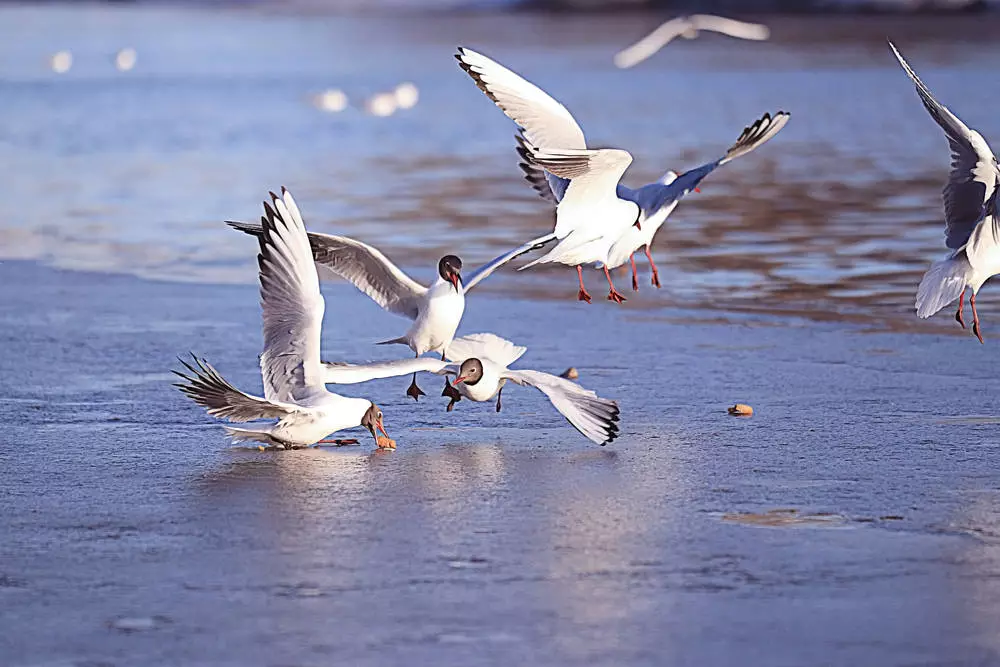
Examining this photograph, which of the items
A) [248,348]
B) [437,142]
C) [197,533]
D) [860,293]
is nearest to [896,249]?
[860,293]

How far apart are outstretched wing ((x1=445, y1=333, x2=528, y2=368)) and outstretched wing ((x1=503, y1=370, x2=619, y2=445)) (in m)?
0.36

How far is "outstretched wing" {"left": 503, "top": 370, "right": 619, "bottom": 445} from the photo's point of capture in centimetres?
739

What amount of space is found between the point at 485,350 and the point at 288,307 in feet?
3.58

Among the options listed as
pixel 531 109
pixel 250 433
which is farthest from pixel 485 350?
pixel 531 109

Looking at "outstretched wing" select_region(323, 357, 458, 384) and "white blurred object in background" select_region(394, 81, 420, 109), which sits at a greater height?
"white blurred object in background" select_region(394, 81, 420, 109)

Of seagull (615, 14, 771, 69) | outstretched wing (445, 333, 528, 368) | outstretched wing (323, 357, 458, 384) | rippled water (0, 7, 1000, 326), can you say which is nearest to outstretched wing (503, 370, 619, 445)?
outstretched wing (445, 333, 528, 368)

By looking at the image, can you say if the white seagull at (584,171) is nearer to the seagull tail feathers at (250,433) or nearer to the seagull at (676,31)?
the seagull tail feathers at (250,433)

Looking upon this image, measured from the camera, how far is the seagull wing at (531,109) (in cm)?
932

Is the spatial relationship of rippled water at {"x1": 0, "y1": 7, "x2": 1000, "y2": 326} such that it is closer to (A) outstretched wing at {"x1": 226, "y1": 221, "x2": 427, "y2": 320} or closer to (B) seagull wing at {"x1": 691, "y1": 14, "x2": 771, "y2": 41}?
(B) seagull wing at {"x1": 691, "y1": 14, "x2": 771, "y2": 41}

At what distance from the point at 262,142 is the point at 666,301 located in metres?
16.1

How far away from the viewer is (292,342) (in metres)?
7.35

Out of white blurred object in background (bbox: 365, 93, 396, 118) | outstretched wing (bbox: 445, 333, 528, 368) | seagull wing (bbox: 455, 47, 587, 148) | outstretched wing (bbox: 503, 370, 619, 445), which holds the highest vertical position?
white blurred object in background (bbox: 365, 93, 396, 118)

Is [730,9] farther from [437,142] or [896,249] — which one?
[896,249]

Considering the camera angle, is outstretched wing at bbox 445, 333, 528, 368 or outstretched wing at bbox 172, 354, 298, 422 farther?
outstretched wing at bbox 445, 333, 528, 368
